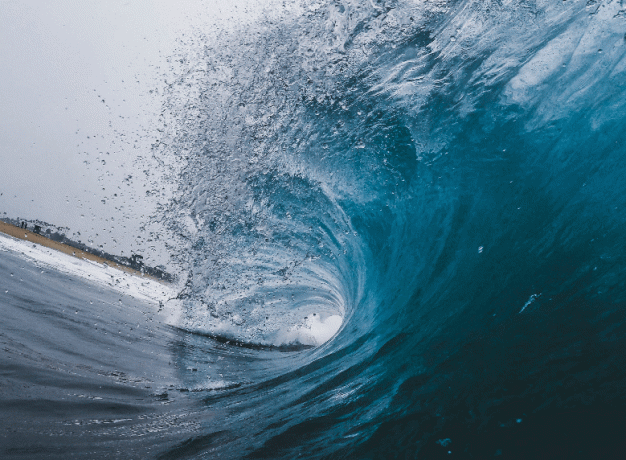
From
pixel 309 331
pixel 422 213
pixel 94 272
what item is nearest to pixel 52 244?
pixel 94 272

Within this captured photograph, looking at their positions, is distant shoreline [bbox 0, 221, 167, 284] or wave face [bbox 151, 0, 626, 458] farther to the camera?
distant shoreline [bbox 0, 221, 167, 284]

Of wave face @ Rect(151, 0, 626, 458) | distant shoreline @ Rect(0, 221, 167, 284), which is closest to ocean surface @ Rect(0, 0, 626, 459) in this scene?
wave face @ Rect(151, 0, 626, 458)

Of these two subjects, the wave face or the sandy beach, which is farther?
the sandy beach

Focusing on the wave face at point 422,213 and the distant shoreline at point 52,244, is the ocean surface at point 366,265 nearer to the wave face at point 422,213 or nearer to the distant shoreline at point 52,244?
the wave face at point 422,213

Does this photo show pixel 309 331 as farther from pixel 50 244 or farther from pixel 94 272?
pixel 50 244

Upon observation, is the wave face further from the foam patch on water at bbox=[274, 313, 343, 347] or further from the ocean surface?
the foam patch on water at bbox=[274, 313, 343, 347]

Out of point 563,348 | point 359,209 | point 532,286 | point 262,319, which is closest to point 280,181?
point 359,209

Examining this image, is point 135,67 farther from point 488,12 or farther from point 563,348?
point 563,348

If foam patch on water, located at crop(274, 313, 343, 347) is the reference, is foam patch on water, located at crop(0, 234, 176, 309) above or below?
above
